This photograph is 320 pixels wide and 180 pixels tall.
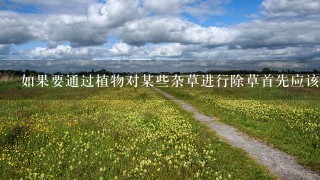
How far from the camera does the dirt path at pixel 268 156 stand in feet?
35.6

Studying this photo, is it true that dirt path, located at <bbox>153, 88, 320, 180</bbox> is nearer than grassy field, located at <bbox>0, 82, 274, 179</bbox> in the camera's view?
No

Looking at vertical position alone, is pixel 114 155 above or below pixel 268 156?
above

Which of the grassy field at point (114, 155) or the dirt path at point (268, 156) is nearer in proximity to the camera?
the grassy field at point (114, 155)

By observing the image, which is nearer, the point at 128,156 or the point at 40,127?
the point at 128,156

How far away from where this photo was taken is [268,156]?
12977 millimetres

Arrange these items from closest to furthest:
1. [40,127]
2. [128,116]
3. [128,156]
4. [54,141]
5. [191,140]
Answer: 1. [128,156]
2. [54,141]
3. [191,140]
4. [40,127]
5. [128,116]

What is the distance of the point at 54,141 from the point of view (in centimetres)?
1309

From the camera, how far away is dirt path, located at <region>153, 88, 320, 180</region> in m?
10.8

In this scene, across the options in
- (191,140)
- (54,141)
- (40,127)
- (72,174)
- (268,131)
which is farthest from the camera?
(268,131)

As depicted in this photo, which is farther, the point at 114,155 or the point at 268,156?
the point at 268,156

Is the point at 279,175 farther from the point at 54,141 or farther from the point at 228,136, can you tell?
the point at 54,141

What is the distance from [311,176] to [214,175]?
3255 millimetres

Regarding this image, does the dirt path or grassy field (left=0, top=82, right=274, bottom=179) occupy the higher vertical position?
grassy field (left=0, top=82, right=274, bottom=179)

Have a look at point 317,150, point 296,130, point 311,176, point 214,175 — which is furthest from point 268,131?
point 214,175
